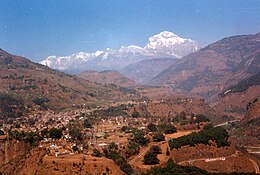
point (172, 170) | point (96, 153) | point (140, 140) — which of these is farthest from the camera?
point (140, 140)

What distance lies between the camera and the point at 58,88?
646 feet

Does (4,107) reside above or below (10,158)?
above

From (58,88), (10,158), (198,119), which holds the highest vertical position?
(58,88)

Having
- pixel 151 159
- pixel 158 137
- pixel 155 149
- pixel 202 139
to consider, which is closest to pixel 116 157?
pixel 151 159

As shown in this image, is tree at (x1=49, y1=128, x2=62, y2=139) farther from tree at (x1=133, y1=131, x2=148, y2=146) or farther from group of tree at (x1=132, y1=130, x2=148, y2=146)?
tree at (x1=133, y1=131, x2=148, y2=146)

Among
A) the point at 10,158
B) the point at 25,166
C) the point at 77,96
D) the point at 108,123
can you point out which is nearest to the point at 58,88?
the point at 77,96

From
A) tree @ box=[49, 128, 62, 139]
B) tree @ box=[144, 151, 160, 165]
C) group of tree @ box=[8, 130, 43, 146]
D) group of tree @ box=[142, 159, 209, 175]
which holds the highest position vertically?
tree @ box=[49, 128, 62, 139]

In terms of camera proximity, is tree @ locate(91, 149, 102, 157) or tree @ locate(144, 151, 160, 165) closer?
tree @ locate(91, 149, 102, 157)

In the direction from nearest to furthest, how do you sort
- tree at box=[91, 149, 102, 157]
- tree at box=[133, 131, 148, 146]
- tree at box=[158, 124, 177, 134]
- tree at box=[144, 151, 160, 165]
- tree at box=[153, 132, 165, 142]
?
tree at box=[91, 149, 102, 157], tree at box=[144, 151, 160, 165], tree at box=[133, 131, 148, 146], tree at box=[153, 132, 165, 142], tree at box=[158, 124, 177, 134]

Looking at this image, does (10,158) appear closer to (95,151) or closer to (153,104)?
(95,151)

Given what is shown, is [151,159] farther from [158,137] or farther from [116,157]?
[158,137]

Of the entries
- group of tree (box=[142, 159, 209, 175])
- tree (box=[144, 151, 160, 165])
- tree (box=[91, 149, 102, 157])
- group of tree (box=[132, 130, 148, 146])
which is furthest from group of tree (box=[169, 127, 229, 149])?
tree (box=[91, 149, 102, 157])

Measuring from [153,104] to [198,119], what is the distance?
77.1 meters

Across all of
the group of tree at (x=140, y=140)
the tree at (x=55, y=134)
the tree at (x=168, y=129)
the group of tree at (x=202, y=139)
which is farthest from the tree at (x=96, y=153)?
the tree at (x=168, y=129)
